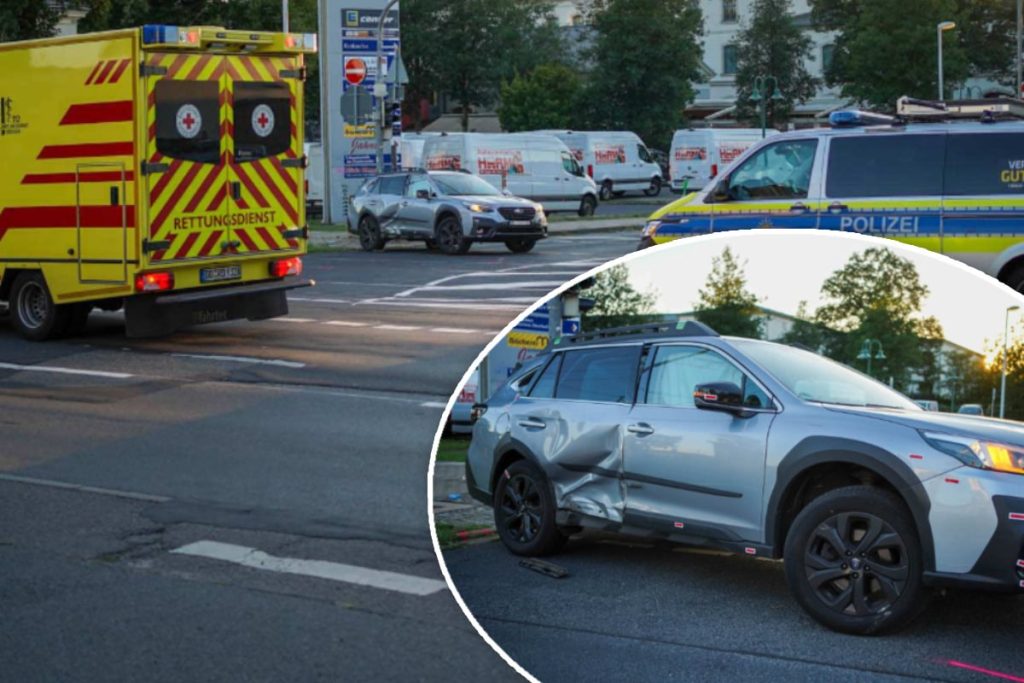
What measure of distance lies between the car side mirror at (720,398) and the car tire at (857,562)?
4.8 inches

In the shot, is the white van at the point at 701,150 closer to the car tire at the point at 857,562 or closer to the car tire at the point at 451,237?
the car tire at the point at 451,237

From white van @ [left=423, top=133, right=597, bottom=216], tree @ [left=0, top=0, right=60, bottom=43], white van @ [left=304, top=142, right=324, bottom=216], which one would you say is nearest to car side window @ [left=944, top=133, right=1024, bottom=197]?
tree @ [left=0, top=0, right=60, bottom=43]

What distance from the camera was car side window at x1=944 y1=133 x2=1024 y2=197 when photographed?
22.8 feet

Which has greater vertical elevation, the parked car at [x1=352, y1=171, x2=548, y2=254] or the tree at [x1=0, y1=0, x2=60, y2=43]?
the tree at [x1=0, y1=0, x2=60, y2=43]

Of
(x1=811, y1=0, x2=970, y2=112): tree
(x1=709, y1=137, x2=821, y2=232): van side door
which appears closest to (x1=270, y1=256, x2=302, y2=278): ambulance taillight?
(x1=709, y1=137, x2=821, y2=232): van side door

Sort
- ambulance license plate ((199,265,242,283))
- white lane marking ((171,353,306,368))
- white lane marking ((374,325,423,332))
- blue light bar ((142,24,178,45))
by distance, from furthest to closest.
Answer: white lane marking ((374,325,423,332)) → ambulance license plate ((199,265,242,283)) → blue light bar ((142,24,178,45)) → white lane marking ((171,353,306,368))

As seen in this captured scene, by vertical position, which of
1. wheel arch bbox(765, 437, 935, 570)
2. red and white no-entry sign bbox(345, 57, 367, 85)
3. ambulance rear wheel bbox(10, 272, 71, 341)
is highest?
red and white no-entry sign bbox(345, 57, 367, 85)

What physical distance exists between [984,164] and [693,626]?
20.7 feet

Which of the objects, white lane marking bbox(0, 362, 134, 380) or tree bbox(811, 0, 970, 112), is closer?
white lane marking bbox(0, 362, 134, 380)

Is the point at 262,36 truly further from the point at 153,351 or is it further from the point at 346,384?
the point at 346,384

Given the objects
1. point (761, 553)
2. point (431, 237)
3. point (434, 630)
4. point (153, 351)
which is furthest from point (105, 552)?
point (431, 237)

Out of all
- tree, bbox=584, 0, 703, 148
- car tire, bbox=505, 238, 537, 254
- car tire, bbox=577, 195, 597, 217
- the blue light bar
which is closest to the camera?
the blue light bar

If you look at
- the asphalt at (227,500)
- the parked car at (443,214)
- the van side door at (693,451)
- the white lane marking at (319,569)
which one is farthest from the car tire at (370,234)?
the van side door at (693,451)

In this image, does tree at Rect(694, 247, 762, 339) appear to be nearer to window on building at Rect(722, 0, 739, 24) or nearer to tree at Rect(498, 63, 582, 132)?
tree at Rect(498, 63, 582, 132)
